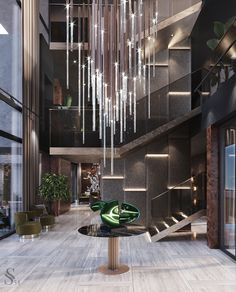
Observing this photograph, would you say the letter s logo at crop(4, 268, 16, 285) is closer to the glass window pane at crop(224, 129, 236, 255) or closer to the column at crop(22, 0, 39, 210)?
the column at crop(22, 0, 39, 210)

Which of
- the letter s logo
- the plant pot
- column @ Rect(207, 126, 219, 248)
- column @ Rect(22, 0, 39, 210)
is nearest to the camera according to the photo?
the letter s logo

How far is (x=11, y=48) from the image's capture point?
30.0ft

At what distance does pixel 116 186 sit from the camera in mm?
10203

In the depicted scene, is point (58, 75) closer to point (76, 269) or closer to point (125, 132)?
point (125, 132)

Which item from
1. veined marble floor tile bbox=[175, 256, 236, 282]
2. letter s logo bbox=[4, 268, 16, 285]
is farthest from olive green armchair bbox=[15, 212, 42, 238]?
veined marble floor tile bbox=[175, 256, 236, 282]

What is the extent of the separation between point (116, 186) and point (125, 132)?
2208 millimetres

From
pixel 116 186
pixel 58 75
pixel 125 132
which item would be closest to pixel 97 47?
pixel 125 132

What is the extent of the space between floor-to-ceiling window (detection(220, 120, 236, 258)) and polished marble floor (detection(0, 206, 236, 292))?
0.37m

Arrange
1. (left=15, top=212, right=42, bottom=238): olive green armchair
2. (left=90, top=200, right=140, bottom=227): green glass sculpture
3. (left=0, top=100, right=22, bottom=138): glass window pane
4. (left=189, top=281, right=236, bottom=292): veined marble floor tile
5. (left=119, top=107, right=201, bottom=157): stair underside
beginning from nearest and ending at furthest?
(left=189, top=281, right=236, bottom=292): veined marble floor tile → (left=90, top=200, right=140, bottom=227): green glass sculpture → (left=15, top=212, right=42, bottom=238): olive green armchair → (left=0, top=100, right=22, bottom=138): glass window pane → (left=119, top=107, right=201, bottom=157): stair underside

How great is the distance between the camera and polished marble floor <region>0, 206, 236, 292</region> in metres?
4.53

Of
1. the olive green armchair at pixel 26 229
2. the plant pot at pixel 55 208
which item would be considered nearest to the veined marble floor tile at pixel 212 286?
the olive green armchair at pixel 26 229

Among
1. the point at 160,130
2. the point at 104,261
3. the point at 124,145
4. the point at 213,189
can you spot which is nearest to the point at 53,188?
the point at 124,145

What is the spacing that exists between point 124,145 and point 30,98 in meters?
3.97

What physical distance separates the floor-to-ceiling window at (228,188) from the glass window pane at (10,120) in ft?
20.2
